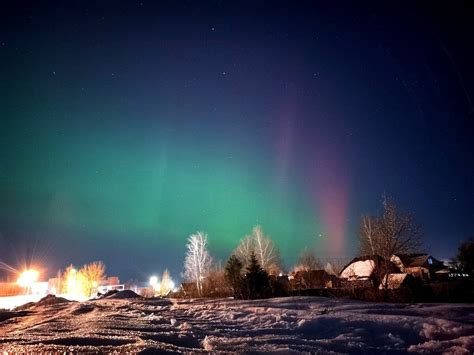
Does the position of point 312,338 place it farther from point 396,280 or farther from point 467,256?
point 467,256

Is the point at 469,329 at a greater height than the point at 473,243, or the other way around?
the point at 473,243

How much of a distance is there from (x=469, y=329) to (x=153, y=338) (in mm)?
5883

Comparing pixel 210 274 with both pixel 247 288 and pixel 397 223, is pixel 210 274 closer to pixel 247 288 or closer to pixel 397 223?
pixel 247 288

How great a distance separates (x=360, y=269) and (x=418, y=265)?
33.2 ft

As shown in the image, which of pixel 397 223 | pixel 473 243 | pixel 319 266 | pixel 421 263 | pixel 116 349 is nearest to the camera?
pixel 116 349

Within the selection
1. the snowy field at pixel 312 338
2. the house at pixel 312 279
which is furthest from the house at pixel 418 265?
the snowy field at pixel 312 338

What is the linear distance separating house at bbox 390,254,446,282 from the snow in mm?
3523

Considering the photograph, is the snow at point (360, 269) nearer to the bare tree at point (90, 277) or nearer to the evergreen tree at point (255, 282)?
the evergreen tree at point (255, 282)

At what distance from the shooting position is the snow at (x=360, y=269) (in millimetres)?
33359

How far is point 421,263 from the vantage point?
1547 inches

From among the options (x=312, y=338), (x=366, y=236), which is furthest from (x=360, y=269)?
(x=312, y=338)

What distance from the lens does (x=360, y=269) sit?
34969 millimetres

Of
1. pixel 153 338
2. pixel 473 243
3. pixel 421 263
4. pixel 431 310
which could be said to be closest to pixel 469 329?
pixel 431 310

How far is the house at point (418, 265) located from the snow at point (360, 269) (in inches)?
139
